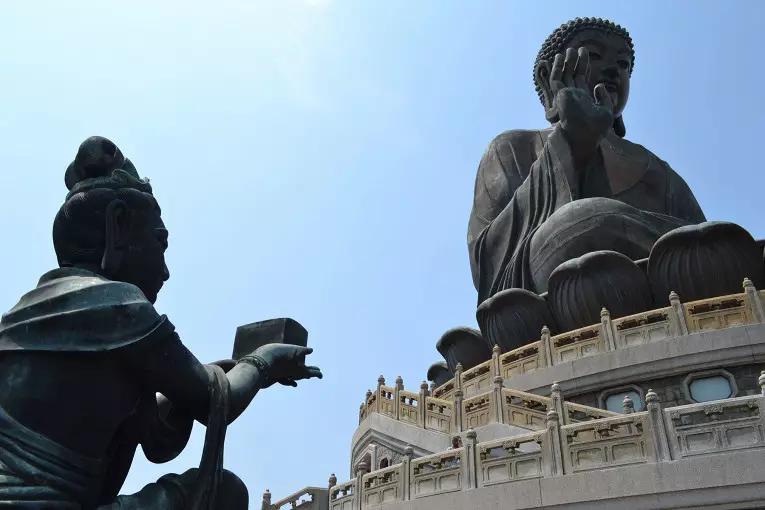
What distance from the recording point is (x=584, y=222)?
14797 millimetres

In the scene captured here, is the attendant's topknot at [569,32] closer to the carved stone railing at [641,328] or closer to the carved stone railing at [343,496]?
the carved stone railing at [641,328]

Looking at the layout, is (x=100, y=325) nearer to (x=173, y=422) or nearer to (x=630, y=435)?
(x=173, y=422)

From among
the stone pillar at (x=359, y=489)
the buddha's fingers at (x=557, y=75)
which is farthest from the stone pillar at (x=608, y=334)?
the buddha's fingers at (x=557, y=75)

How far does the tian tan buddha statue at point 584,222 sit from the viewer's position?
12695mm

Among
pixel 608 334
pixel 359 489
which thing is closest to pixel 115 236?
pixel 359 489

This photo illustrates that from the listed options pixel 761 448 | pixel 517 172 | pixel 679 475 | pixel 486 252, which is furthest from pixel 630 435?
pixel 517 172

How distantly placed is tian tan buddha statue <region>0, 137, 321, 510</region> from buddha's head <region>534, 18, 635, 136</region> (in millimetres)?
19944

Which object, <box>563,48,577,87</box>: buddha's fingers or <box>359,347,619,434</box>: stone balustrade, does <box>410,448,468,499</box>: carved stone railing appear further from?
<box>563,48,577,87</box>: buddha's fingers

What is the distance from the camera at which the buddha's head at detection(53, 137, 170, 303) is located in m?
A: 2.15

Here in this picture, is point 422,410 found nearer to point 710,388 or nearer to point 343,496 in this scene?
point 343,496

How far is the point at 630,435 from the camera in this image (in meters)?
6.93

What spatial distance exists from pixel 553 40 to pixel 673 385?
14181 mm

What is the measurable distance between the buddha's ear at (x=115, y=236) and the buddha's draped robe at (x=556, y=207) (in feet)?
43.8

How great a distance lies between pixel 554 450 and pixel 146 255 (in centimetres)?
593
